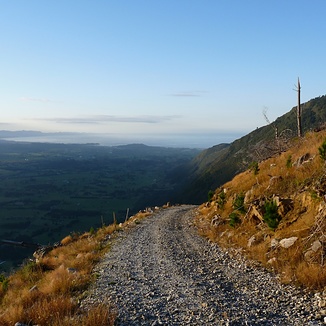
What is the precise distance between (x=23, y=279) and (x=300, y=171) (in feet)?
53.2

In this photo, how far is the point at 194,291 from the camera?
34.0 ft

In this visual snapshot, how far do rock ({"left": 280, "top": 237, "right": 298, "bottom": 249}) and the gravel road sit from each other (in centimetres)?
146

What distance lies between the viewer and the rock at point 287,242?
1238cm

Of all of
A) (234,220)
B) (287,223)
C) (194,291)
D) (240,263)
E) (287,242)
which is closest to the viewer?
(194,291)

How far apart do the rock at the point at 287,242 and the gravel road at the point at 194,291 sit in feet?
4.78

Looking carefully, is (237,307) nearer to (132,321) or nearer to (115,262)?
(132,321)

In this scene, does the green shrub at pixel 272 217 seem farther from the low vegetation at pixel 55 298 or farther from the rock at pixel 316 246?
the low vegetation at pixel 55 298

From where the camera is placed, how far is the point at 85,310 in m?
8.94

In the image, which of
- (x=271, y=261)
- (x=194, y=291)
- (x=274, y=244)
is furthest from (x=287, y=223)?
(x=194, y=291)

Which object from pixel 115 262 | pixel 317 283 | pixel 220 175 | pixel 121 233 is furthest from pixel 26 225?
pixel 317 283

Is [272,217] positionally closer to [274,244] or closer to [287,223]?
[287,223]

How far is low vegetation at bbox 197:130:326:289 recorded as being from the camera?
429 inches

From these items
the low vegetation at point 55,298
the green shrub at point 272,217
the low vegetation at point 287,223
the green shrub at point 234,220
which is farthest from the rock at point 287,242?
the low vegetation at point 55,298

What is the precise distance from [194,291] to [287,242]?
4684 millimetres
